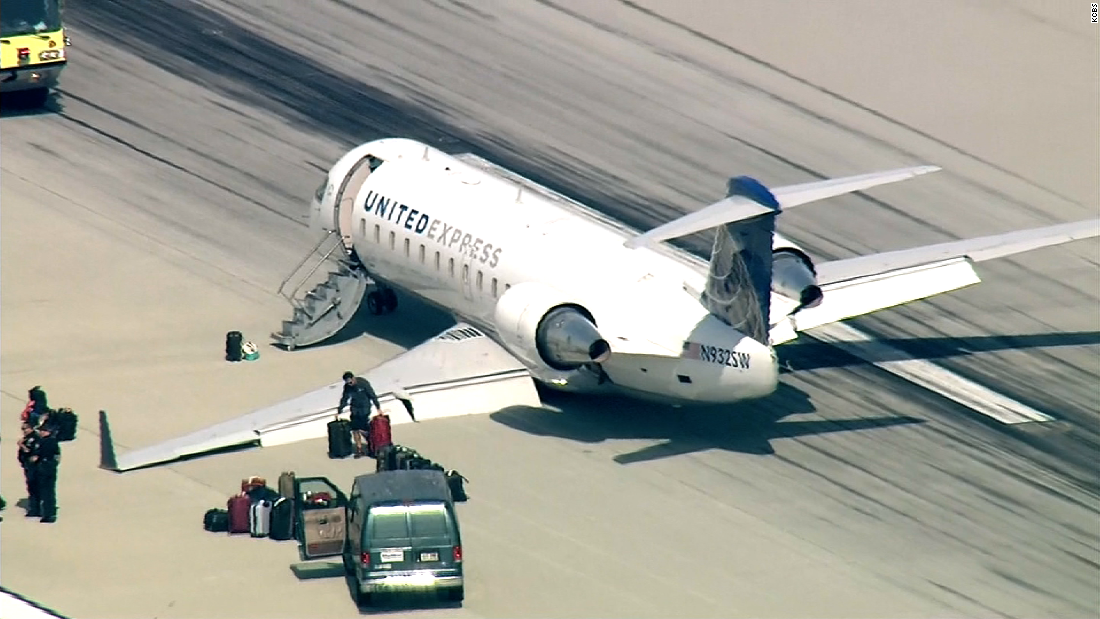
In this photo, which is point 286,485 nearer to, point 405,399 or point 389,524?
point 389,524

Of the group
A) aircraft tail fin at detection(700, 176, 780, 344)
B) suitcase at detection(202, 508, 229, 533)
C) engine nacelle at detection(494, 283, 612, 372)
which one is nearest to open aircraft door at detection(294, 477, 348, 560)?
suitcase at detection(202, 508, 229, 533)

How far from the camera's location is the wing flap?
52.2 meters

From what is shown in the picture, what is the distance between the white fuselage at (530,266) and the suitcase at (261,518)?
7652 millimetres

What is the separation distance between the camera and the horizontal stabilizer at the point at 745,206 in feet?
143

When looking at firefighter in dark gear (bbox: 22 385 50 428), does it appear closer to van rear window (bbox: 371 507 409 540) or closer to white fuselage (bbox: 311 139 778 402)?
van rear window (bbox: 371 507 409 540)

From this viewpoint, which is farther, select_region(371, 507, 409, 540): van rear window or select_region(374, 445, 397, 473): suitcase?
select_region(374, 445, 397, 473): suitcase

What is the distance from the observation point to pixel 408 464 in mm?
45750

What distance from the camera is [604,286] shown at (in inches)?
1954

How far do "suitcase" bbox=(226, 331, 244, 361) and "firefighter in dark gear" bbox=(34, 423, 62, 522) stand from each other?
9319mm

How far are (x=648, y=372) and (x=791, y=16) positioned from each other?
3016cm

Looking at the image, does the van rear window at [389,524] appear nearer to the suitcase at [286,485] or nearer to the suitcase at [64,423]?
the suitcase at [286,485]

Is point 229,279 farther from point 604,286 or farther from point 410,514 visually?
point 410,514

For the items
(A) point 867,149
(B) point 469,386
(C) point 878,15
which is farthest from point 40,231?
(C) point 878,15

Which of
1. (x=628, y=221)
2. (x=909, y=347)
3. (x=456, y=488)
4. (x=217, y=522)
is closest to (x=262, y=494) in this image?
(x=217, y=522)
